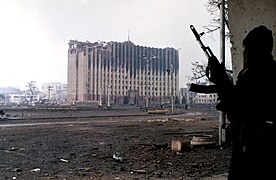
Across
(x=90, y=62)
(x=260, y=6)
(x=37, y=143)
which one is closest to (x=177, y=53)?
(x=90, y=62)

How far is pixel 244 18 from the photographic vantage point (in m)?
6.29

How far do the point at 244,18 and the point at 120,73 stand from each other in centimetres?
9451

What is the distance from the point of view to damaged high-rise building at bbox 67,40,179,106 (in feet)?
317

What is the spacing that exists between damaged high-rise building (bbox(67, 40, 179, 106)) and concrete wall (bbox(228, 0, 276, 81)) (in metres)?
86.5

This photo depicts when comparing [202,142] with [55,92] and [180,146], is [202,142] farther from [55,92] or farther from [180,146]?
[55,92]

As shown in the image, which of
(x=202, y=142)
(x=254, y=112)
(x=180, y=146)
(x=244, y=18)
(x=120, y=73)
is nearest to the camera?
(x=254, y=112)

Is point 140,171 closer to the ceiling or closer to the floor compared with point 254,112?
closer to the floor

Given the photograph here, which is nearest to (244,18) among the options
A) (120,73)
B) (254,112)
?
(254,112)

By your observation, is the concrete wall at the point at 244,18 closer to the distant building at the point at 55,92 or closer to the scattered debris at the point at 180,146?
the scattered debris at the point at 180,146

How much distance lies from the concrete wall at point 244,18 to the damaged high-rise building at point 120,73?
86501mm

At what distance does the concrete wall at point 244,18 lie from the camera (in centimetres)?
586

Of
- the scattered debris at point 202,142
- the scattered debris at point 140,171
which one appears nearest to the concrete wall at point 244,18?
the scattered debris at point 140,171

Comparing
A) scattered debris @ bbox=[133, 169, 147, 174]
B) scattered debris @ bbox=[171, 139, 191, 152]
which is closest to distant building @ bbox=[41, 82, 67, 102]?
scattered debris @ bbox=[171, 139, 191, 152]

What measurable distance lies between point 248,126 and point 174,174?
6.11 meters
